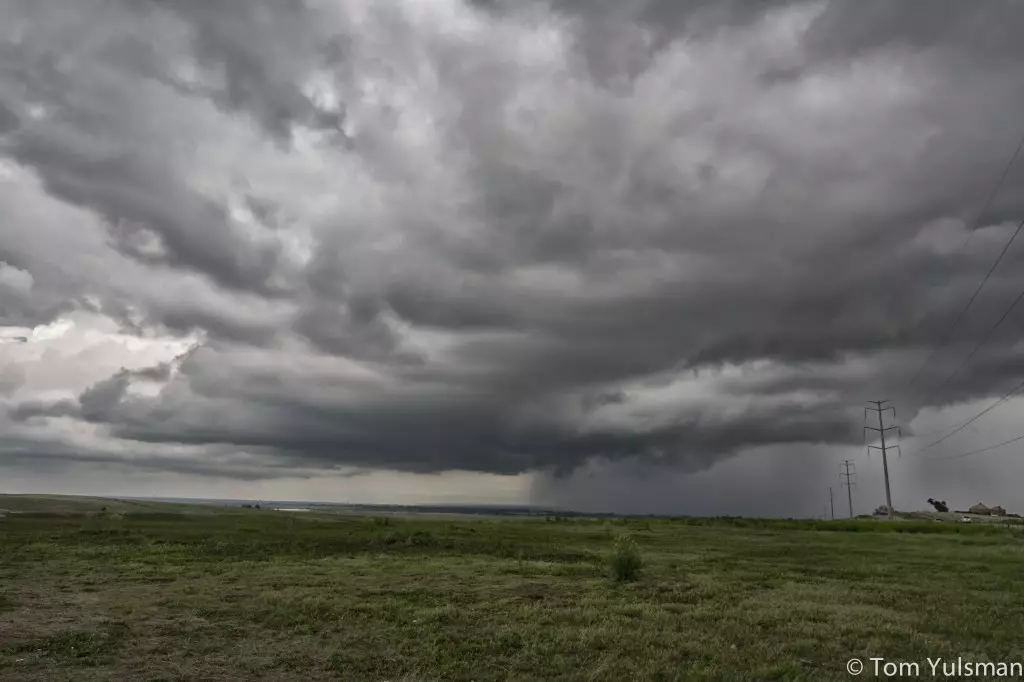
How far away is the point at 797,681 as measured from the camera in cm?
1664

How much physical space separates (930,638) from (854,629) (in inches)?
89.6

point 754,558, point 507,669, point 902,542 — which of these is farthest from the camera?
point 902,542

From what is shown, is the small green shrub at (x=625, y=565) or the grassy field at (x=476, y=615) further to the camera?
the small green shrub at (x=625, y=565)

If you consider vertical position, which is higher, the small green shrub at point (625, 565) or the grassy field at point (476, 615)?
the small green shrub at point (625, 565)

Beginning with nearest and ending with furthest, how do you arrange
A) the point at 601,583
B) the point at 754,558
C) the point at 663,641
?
the point at 663,641 → the point at 601,583 → the point at 754,558

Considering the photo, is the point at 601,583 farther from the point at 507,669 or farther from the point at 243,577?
the point at 243,577

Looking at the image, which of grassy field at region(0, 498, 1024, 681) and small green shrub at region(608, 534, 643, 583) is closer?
grassy field at region(0, 498, 1024, 681)

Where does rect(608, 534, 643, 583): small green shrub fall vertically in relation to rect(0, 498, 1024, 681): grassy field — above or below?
above

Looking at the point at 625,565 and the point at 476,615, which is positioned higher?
the point at 625,565

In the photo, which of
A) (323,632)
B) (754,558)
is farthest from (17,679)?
(754,558)

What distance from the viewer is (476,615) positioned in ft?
83.1

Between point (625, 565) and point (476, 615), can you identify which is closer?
point (476, 615)

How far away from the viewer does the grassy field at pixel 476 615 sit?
18.6 metres

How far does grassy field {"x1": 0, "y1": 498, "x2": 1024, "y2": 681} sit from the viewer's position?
1859cm
